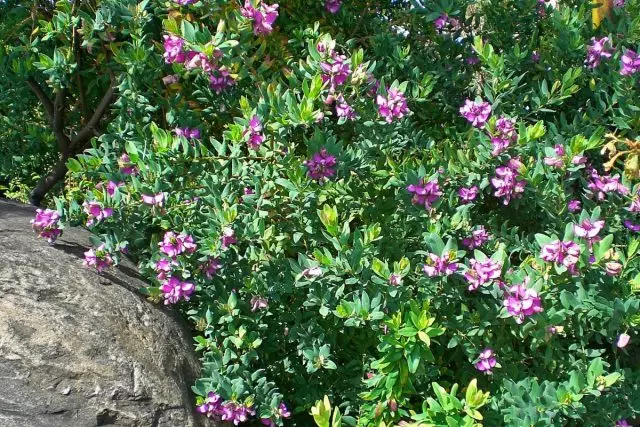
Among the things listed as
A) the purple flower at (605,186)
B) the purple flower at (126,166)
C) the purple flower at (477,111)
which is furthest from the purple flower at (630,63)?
the purple flower at (126,166)

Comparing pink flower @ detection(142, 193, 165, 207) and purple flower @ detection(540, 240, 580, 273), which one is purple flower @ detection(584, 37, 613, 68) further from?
pink flower @ detection(142, 193, 165, 207)

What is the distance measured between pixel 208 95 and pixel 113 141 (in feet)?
1.46

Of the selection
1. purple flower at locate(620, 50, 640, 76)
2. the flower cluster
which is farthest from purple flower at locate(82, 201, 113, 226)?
purple flower at locate(620, 50, 640, 76)

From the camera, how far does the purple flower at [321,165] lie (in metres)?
2.64

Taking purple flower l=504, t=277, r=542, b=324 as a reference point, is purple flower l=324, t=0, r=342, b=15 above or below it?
above

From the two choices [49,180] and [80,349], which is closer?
[80,349]

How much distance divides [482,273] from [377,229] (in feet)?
1.24

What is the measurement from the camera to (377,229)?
261 cm

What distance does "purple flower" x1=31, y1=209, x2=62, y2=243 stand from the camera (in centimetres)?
269

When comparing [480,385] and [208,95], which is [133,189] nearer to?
Answer: [208,95]

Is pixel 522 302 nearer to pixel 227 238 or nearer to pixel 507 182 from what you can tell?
pixel 507 182

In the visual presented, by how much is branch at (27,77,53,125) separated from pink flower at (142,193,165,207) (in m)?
1.56

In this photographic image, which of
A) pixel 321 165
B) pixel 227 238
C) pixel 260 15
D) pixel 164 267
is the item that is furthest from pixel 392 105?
pixel 164 267

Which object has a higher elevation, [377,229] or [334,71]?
[334,71]
